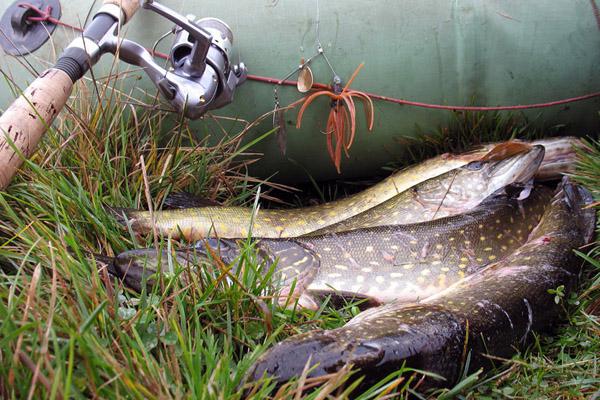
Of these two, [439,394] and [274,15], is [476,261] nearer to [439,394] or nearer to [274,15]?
[439,394]

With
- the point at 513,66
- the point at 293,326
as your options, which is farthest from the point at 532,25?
the point at 293,326

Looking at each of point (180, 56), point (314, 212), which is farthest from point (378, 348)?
point (180, 56)

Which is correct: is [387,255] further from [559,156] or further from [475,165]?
[559,156]

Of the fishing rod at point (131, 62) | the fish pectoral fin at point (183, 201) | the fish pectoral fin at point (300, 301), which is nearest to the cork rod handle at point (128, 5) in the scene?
the fishing rod at point (131, 62)

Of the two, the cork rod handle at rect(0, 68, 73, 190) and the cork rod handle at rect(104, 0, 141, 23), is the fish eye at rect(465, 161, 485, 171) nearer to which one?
the cork rod handle at rect(104, 0, 141, 23)

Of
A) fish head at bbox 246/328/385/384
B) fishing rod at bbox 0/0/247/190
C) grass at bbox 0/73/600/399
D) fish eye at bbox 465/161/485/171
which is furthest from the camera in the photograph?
fish eye at bbox 465/161/485/171

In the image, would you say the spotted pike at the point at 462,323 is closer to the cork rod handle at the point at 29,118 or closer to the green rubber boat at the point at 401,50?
the green rubber boat at the point at 401,50

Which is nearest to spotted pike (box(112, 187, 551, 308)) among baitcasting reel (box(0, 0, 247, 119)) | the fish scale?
the fish scale

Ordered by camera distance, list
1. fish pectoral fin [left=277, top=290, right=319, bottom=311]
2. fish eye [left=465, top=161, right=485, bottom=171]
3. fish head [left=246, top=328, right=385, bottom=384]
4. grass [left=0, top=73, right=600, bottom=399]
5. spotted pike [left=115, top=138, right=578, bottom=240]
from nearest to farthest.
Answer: grass [left=0, top=73, right=600, bottom=399], fish head [left=246, top=328, right=385, bottom=384], fish pectoral fin [left=277, top=290, right=319, bottom=311], spotted pike [left=115, top=138, right=578, bottom=240], fish eye [left=465, top=161, right=485, bottom=171]
